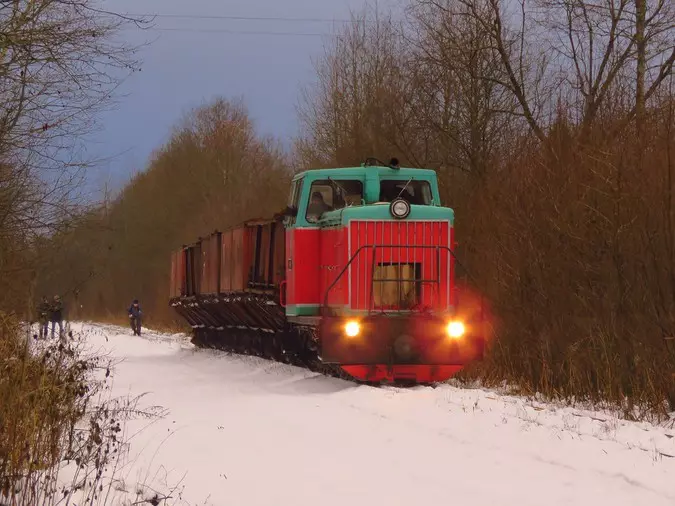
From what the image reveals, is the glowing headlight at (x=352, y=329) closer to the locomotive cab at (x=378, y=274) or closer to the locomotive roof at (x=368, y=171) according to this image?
the locomotive cab at (x=378, y=274)

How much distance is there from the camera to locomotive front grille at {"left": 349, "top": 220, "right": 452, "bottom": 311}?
1265cm

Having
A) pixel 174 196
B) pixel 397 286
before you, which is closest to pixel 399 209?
pixel 397 286

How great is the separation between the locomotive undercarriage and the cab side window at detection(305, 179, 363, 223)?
1.69 meters

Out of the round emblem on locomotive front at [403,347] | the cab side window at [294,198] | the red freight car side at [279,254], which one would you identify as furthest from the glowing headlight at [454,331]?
the red freight car side at [279,254]

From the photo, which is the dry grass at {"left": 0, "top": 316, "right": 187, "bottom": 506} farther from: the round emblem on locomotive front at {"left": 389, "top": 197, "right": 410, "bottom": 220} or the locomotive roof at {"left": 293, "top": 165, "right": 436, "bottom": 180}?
the locomotive roof at {"left": 293, "top": 165, "right": 436, "bottom": 180}

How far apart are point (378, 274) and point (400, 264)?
33 centimetres

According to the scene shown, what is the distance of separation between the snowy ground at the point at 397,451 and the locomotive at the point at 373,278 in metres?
0.57

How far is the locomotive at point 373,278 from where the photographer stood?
1219 cm

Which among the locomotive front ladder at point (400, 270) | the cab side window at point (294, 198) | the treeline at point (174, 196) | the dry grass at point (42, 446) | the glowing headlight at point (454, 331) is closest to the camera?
the dry grass at point (42, 446)

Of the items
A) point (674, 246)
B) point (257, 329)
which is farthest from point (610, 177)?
point (257, 329)

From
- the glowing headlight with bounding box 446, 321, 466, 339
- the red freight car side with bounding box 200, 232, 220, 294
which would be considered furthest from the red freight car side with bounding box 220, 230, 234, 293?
the glowing headlight with bounding box 446, 321, 466, 339

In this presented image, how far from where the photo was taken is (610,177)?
10812 mm

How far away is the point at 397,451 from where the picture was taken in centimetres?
797

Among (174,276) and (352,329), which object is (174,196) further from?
(352,329)
